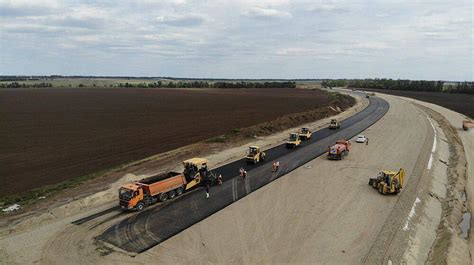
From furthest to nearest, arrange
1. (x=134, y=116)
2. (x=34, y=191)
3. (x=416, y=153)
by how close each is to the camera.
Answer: (x=134, y=116), (x=416, y=153), (x=34, y=191)

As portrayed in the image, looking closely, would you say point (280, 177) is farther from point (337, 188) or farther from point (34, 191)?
point (34, 191)

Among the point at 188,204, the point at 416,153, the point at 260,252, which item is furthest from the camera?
the point at 416,153

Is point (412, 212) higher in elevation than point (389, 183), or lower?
lower

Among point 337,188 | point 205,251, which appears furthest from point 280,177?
point 205,251

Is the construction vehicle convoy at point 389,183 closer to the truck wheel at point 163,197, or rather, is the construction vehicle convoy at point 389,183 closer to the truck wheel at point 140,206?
the truck wheel at point 163,197

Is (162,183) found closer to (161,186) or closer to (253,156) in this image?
(161,186)

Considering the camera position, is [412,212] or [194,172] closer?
[412,212]

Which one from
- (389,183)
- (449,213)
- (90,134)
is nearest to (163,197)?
(389,183)
